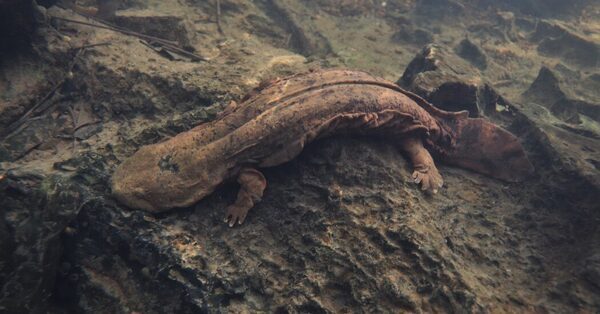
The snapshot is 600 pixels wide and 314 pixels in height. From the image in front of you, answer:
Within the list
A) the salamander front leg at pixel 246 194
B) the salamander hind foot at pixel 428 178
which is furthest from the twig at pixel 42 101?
the salamander hind foot at pixel 428 178

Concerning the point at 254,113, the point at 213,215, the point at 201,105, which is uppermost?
the point at 254,113

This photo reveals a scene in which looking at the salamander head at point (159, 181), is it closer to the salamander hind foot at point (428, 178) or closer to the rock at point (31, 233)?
the rock at point (31, 233)

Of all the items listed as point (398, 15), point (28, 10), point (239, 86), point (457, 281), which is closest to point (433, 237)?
point (457, 281)

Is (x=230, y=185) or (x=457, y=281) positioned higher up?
(x=457, y=281)

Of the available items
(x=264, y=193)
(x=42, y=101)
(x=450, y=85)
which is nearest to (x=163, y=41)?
(x=42, y=101)

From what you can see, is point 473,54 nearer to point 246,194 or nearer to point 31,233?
point 246,194

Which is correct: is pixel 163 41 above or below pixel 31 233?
above

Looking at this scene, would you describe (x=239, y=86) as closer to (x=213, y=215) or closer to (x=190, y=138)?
(x=190, y=138)
